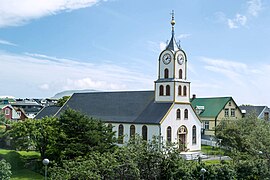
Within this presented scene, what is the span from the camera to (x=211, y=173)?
812 inches

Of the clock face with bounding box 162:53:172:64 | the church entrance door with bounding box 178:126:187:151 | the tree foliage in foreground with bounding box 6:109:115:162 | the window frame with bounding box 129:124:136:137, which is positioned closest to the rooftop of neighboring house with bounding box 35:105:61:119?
the window frame with bounding box 129:124:136:137

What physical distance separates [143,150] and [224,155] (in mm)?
15121

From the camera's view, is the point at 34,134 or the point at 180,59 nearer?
the point at 34,134

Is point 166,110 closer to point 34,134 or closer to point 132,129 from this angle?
point 132,129

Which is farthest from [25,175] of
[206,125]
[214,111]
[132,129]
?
[214,111]

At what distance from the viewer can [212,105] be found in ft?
158

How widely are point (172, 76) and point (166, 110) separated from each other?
3.53 meters

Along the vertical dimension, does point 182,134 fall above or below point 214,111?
below

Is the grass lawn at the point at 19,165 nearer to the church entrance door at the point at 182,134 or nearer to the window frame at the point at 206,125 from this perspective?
the church entrance door at the point at 182,134

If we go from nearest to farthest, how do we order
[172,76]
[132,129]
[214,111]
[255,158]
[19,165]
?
[255,158], [19,165], [132,129], [172,76], [214,111]

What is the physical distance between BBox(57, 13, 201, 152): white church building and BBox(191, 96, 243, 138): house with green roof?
31.3 feet

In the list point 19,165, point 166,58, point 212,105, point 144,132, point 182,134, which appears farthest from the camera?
point 212,105

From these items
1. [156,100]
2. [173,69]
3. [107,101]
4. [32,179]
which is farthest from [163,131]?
[32,179]

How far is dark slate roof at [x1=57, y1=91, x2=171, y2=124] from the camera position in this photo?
34750 millimetres
